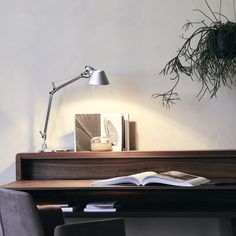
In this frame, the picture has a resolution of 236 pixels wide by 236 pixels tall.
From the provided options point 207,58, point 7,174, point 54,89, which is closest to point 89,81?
point 54,89

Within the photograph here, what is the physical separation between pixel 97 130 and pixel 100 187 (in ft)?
1.47

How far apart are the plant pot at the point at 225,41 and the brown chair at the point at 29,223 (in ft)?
3.03

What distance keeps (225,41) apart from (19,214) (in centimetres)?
116

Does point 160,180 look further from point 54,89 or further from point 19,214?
point 54,89

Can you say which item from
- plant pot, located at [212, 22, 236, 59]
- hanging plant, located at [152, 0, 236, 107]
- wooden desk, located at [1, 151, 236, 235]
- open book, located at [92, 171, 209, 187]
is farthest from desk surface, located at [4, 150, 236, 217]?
plant pot, located at [212, 22, 236, 59]

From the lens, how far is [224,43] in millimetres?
1958

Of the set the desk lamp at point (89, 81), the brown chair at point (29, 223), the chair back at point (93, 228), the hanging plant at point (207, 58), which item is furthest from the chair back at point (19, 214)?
the hanging plant at point (207, 58)

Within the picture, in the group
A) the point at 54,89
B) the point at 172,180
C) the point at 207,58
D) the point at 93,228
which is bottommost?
the point at 93,228

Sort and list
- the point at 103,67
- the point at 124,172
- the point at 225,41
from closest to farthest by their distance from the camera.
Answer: the point at 225,41
the point at 124,172
the point at 103,67

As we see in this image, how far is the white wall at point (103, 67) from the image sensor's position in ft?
7.30

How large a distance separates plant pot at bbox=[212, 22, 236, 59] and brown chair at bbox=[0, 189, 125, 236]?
3.03 ft

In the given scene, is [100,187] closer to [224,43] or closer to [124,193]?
[124,193]

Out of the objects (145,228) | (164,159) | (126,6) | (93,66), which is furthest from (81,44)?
(145,228)

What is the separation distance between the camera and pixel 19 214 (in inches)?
57.4
